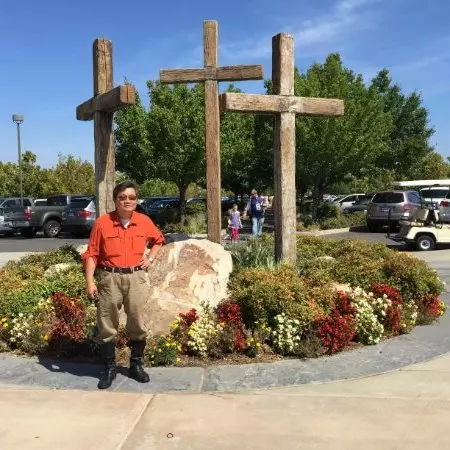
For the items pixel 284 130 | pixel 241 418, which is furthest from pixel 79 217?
pixel 241 418

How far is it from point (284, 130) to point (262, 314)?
2.65 meters

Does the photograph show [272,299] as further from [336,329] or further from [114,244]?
[114,244]

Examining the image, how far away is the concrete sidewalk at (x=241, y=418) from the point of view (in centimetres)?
359

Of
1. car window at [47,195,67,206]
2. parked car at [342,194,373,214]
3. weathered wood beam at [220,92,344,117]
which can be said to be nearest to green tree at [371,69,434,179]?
parked car at [342,194,373,214]

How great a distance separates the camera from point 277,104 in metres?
7.07

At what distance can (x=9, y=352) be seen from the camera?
5582 millimetres

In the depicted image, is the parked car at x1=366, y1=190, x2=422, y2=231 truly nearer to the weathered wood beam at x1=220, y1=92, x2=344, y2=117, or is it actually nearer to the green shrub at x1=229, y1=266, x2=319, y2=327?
the weathered wood beam at x1=220, y1=92, x2=344, y2=117

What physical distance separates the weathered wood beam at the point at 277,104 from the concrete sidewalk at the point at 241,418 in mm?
3509

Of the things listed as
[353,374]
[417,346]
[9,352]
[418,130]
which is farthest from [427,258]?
[418,130]

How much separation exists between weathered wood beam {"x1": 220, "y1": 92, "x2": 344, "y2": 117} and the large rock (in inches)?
67.8

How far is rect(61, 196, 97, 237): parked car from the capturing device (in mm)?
21734

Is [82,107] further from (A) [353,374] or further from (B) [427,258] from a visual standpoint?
(B) [427,258]

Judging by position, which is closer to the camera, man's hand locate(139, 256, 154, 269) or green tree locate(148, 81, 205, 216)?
man's hand locate(139, 256, 154, 269)

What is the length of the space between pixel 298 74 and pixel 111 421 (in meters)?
22.0
